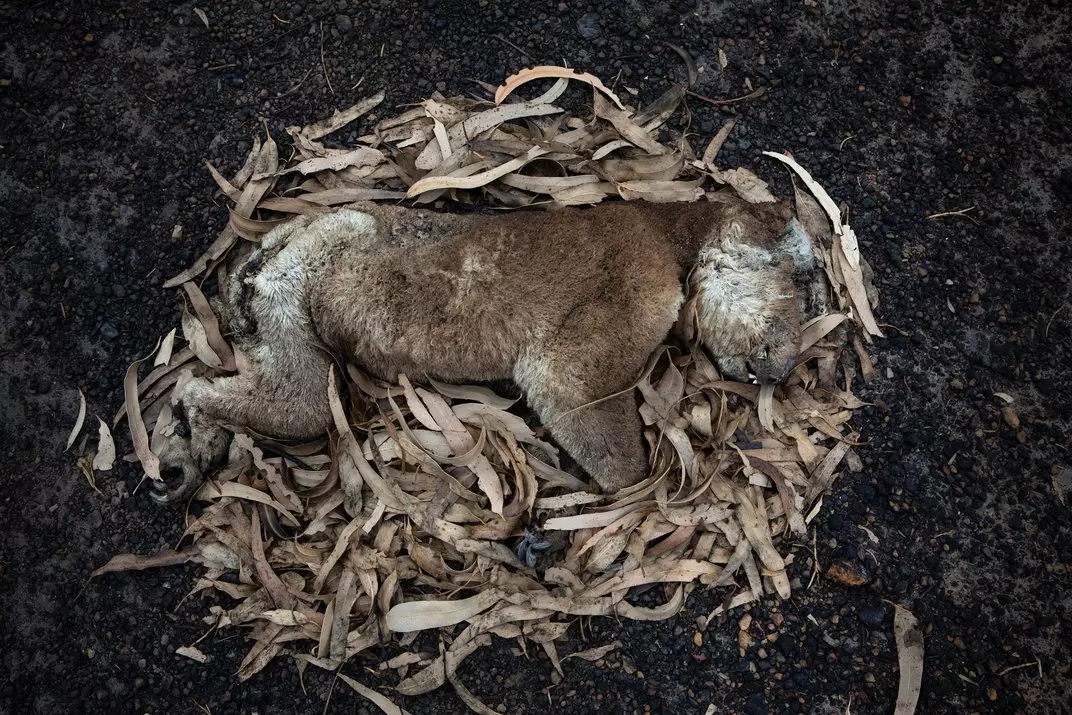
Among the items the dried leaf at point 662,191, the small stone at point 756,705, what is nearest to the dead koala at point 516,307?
the dried leaf at point 662,191

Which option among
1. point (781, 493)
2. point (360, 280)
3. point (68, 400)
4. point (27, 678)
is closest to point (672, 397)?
point (781, 493)

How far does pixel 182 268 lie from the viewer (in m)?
4.66

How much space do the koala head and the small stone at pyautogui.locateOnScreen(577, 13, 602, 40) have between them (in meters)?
1.88

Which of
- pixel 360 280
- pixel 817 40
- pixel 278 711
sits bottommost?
Answer: pixel 278 711

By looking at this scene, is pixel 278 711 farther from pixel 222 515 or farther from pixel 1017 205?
pixel 1017 205

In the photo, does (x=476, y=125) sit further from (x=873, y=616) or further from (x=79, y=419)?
(x=873, y=616)

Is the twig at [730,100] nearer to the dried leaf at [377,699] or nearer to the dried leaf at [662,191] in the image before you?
the dried leaf at [662,191]

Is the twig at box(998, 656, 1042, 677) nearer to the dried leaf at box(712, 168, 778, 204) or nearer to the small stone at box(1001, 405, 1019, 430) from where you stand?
the small stone at box(1001, 405, 1019, 430)

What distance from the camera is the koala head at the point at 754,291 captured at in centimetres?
404

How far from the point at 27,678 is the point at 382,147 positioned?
3.87 metres

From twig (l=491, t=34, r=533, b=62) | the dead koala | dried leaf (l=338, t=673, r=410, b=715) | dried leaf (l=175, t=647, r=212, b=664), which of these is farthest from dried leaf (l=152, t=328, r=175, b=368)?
twig (l=491, t=34, r=533, b=62)

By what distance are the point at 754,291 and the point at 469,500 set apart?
2076 mm

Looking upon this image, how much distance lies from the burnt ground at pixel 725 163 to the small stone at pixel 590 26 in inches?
0.9

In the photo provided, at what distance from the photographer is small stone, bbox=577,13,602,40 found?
5035mm
